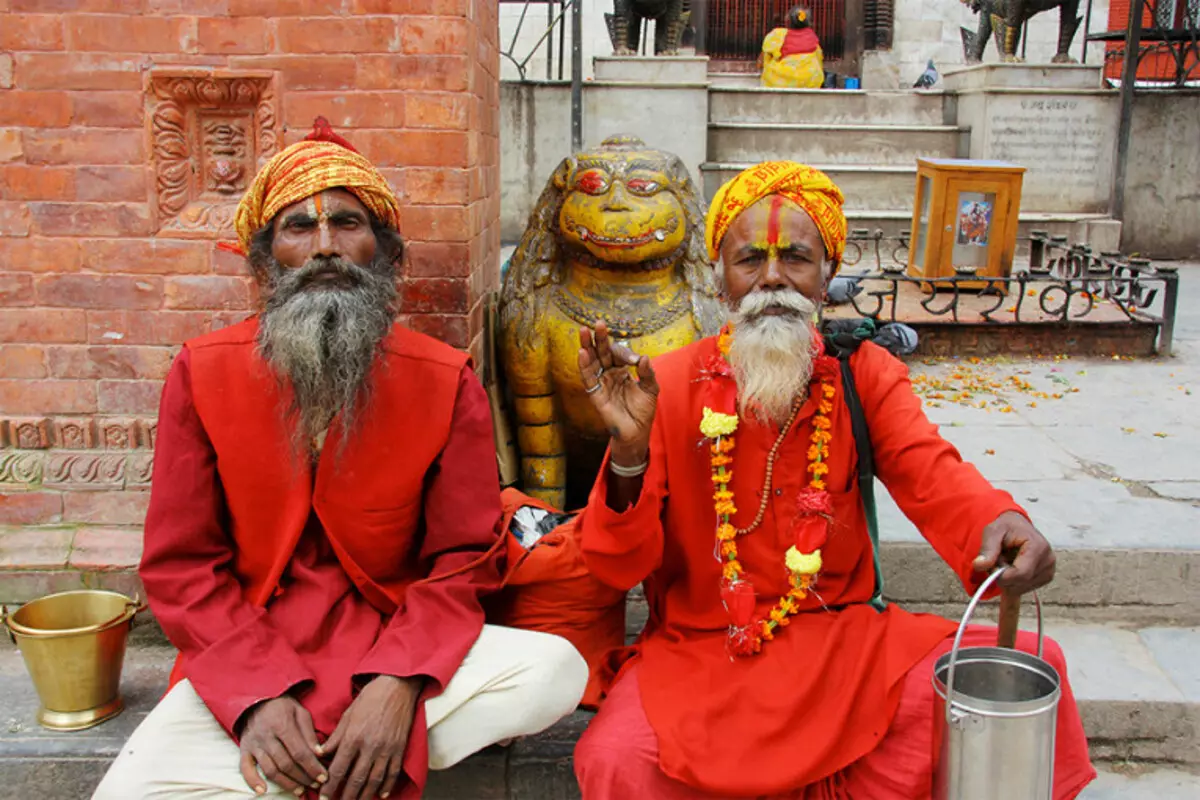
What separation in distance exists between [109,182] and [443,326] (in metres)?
1.11

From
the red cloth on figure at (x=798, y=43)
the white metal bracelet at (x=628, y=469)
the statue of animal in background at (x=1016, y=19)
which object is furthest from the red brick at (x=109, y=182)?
the red cloth on figure at (x=798, y=43)

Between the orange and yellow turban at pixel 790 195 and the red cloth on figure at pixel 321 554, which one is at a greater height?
the orange and yellow turban at pixel 790 195

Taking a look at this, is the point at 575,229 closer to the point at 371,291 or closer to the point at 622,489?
the point at 371,291

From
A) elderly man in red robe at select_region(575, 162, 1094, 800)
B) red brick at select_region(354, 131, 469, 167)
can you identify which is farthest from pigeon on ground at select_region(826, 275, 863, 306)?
elderly man in red robe at select_region(575, 162, 1094, 800)

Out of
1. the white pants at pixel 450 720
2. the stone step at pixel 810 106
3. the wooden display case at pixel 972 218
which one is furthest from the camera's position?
the stone step at pixel 810 106

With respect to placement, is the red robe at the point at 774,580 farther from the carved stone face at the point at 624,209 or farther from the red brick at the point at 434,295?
the red brick at the point at 434,295

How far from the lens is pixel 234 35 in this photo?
3248mm

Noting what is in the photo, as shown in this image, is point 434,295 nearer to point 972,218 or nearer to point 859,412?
point 859,412

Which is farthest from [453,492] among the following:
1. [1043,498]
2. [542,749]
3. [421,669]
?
[1043,498]

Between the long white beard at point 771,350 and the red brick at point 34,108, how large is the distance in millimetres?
2182

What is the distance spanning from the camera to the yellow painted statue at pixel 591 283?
11.5ft

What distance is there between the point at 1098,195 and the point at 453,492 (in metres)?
11.0

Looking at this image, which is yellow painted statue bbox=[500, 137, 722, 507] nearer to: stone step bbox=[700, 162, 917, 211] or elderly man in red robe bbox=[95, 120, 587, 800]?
elderly man in red robe bbox=[95, 120, 587, 800]

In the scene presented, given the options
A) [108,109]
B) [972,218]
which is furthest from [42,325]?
[972,218]
